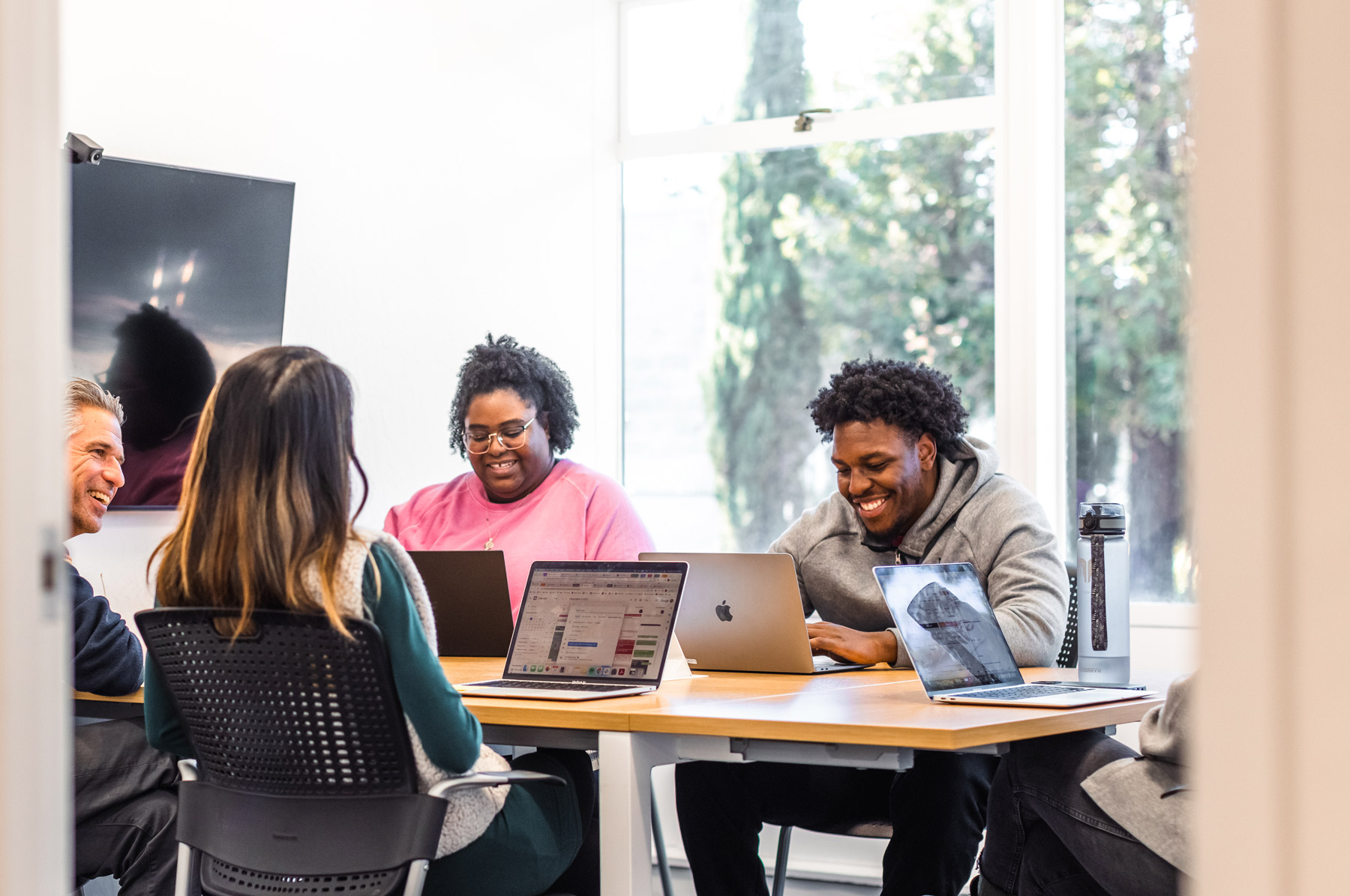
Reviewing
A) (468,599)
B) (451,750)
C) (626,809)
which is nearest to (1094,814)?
(626,809)

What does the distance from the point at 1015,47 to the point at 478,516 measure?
79.4 inches

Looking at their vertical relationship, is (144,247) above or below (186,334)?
above

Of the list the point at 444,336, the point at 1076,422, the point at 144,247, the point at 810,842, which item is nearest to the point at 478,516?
the point at 444,336

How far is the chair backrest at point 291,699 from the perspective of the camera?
162 centimetres

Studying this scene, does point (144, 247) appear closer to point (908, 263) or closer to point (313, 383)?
point (313, 383)

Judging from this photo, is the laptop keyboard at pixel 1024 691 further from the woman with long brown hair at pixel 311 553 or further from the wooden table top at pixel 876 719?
the woman with long brown hair at pixel 311 553

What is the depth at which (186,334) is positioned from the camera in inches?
126

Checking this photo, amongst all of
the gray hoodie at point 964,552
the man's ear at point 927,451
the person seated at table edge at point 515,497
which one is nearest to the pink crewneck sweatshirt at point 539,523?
the person seated at table edge at point 515,497

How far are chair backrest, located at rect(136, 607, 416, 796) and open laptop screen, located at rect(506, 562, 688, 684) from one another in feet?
2.08

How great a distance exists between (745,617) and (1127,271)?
1843 mm

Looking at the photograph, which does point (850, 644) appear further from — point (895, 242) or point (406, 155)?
point (406, 155)

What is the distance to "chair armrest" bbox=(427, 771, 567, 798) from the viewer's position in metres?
1.66

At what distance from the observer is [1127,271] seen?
3.70 metres

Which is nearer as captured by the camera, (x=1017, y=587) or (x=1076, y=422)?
(x=1017, y=587)
